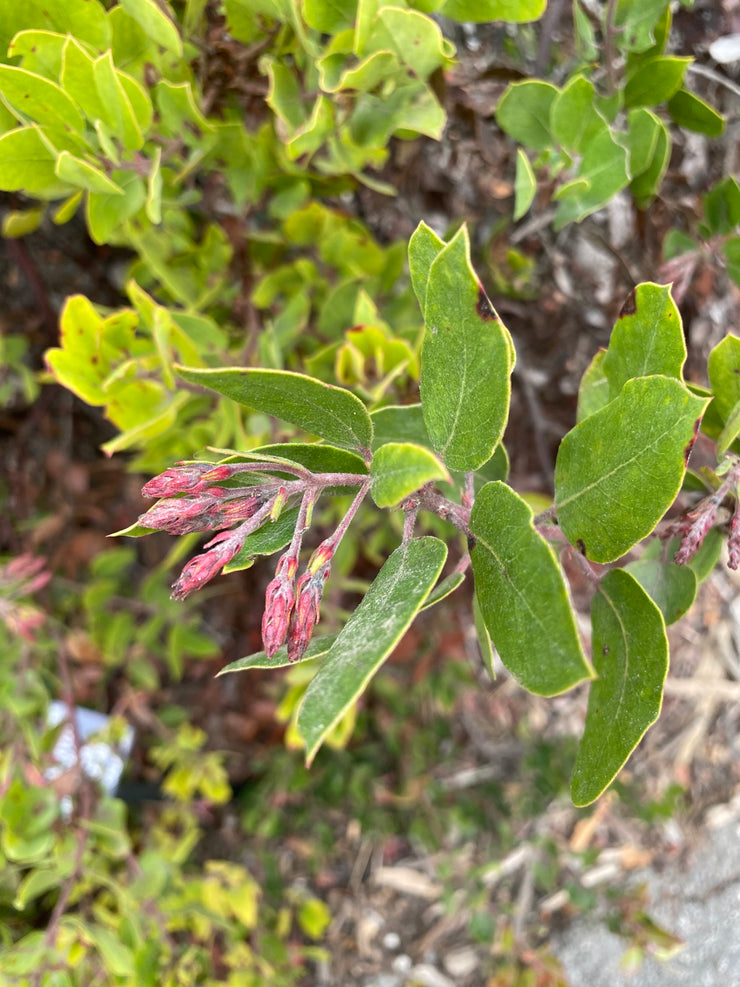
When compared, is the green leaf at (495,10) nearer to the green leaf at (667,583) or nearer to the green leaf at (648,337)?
the green leaf at (648,337)

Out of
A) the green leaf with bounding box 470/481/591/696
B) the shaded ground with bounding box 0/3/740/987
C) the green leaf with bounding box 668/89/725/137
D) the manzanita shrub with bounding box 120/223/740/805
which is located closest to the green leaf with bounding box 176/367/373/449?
the manzanita shrub with bounding box 120/223/740/805

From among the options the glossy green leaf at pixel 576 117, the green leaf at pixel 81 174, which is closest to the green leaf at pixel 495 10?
the glossy green leaf at pixel 576 117

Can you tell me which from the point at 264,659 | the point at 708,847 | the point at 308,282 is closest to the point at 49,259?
the point at 308,282

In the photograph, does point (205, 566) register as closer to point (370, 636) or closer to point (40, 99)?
point (370, 636)

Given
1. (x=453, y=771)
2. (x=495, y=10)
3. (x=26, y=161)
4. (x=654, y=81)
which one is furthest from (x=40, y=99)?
(x=453, y=771)

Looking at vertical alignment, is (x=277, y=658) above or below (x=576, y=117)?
below

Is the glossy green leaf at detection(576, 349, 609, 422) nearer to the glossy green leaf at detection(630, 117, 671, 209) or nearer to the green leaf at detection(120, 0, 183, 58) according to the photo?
the glossy green leaf at detection(630, 117, 671, 209)
